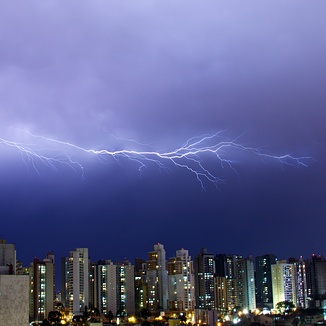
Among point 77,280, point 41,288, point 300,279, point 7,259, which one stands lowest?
Result: point 41,288

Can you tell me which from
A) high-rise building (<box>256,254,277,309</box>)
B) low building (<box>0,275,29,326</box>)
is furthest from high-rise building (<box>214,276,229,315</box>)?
low building (<box>0,275,29,326</box>)

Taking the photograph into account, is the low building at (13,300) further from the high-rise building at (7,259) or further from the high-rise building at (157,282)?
the high-rise building at (157,282)

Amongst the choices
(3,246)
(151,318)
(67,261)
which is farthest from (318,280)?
(3,246)

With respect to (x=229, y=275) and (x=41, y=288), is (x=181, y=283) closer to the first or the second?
(x=229, y=275)

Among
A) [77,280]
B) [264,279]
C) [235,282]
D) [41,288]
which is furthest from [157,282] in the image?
[264,279]

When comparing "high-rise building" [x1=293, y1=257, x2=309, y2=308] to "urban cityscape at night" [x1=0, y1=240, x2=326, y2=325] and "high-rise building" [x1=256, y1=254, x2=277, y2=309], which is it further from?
"high-rise building" [x1=256, y1=254, x2=277, y2=309]

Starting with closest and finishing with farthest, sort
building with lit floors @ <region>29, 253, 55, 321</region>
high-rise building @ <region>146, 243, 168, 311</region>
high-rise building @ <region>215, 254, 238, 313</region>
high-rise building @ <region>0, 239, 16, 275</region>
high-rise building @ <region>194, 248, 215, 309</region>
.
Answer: high-rise building @ <region>0, 239, 16, 275</region>
building with lit floors @ <region>29, 253, 55, 321</region>
high-rise building @ <region>146, 243, 168, 311</region>
high-rise building @ <region>194, 248, 215, 309</region>
high-rise building @ <region>215, 254, 238, 313</region>
